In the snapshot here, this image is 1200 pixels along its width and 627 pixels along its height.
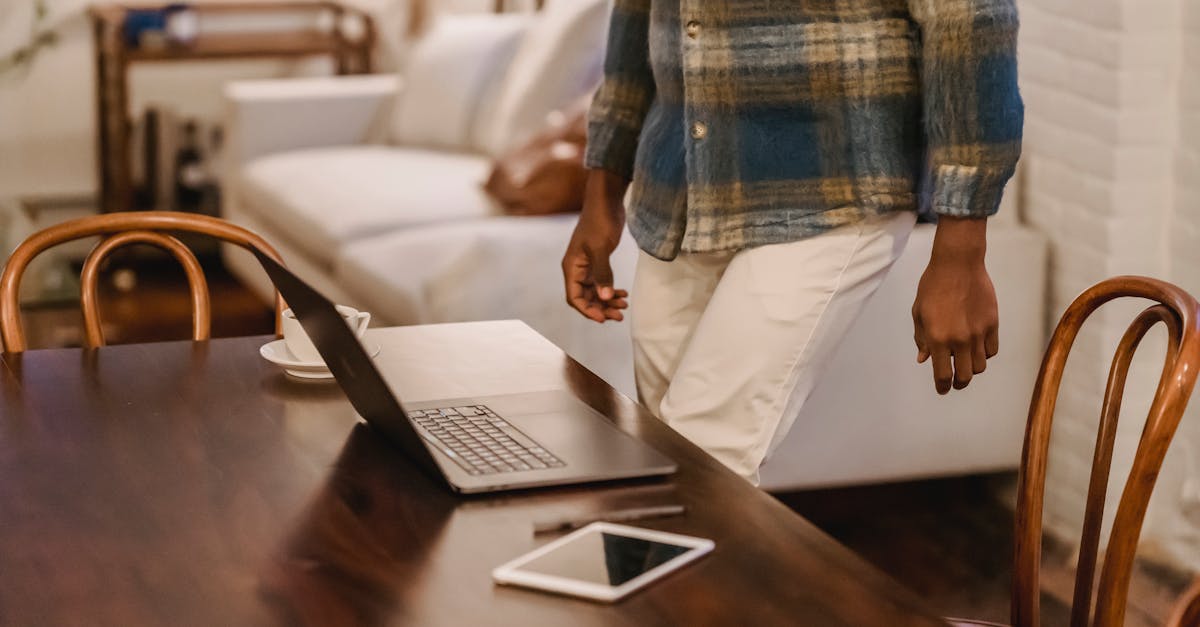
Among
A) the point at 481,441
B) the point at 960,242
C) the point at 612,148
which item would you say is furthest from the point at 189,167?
the point at 481,441

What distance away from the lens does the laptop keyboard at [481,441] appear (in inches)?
A: 50.3

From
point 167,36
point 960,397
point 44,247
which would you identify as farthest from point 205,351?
point 167,36

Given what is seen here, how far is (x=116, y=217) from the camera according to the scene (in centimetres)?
191

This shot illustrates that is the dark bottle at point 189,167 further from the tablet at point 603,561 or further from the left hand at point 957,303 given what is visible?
the tablet at point 603,561

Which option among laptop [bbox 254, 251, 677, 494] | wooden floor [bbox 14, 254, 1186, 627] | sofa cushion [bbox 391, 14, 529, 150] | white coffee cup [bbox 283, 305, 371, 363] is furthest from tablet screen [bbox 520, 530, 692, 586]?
sofa cushion [bbox 391, 14, 529, 150]

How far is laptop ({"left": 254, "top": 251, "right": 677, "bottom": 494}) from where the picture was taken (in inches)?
48.9

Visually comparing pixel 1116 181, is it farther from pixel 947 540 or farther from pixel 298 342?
pixel 298 342

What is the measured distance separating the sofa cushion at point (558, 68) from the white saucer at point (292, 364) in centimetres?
234

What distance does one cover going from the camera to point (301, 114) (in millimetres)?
4617

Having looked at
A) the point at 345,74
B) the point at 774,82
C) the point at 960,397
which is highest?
the point at 774,82

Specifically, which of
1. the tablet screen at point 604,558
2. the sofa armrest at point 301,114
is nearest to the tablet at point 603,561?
the tablet screen at point 604,558

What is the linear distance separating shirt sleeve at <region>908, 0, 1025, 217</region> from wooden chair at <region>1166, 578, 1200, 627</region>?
0.62 metres

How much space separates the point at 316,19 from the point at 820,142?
4397mm

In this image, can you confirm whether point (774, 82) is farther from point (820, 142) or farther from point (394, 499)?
point (394, 499)
